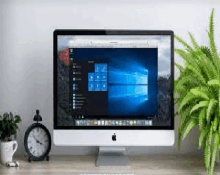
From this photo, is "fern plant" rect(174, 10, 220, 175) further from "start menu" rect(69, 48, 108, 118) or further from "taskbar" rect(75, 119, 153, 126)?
"start menu" rect(69, 48, 108, 118)

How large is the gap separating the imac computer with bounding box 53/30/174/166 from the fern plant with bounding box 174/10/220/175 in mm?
76

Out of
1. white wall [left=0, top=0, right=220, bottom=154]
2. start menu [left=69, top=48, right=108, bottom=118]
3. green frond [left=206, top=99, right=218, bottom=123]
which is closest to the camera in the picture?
green frond [left=206, top=99, right=218, bottom=123]

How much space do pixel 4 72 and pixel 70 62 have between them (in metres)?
0.47

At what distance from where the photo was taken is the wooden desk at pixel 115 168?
170 cm

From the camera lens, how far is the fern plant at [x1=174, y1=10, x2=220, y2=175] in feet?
5.43

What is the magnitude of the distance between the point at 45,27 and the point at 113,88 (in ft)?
1.85

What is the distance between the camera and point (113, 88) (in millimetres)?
1813

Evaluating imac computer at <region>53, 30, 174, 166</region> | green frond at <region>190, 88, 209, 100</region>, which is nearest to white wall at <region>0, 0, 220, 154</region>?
imac computer at <region>53, 30, 174, 166</region>

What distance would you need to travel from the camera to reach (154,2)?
2.07 metres

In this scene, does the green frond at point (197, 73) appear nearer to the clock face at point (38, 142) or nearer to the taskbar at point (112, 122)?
the taskbar at point (112, 122)

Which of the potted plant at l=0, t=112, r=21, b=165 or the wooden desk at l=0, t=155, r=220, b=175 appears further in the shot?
the potted plant at l=0, t=112, r=21, b=165

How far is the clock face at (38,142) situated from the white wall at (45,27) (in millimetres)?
156

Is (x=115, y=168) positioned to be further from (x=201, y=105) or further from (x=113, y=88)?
(x=201, y=105)

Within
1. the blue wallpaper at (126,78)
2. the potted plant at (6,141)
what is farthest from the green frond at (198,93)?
Answer: the potted plant at (6,141)
